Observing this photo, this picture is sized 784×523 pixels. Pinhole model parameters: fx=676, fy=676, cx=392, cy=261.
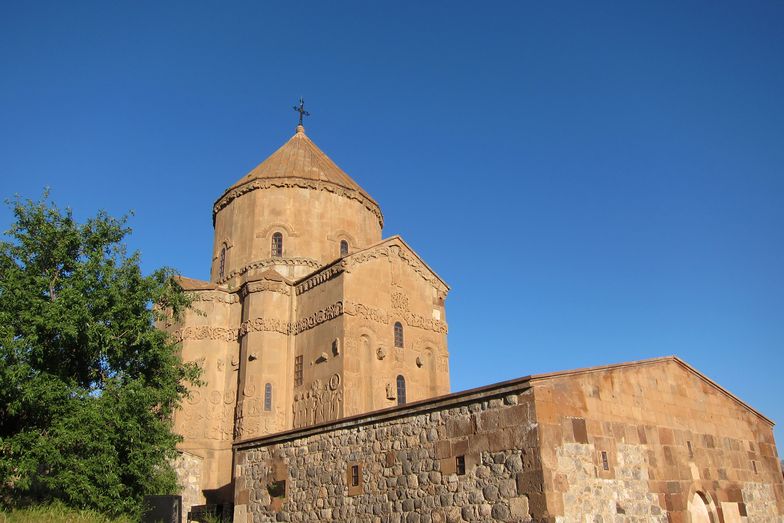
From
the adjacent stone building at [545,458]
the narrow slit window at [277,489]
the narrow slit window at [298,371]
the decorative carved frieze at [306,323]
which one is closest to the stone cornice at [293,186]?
the decorative carved frieze at [306,323]

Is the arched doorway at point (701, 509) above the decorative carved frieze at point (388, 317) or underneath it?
underneath

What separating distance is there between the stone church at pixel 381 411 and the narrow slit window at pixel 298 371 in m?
0.07

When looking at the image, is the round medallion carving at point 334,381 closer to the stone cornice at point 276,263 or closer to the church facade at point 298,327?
the church facade at point 298,327

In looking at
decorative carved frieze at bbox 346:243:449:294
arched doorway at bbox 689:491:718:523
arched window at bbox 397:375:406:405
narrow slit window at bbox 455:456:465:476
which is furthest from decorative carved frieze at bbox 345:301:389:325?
arched doorway at bbox 689:491:718:523

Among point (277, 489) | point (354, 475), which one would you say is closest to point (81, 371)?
point (277, 489)

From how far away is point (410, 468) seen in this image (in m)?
14.0

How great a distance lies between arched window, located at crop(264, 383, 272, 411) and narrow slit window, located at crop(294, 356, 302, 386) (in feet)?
3.14

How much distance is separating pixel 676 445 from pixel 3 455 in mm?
15164

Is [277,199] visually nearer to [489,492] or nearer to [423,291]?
[423,291]

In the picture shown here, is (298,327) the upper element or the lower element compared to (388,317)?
upper

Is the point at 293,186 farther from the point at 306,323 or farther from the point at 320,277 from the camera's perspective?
the point at 306,323

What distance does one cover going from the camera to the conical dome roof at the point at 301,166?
2925cm

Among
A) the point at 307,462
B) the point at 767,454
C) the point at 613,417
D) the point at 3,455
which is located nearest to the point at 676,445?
the point at 613,417

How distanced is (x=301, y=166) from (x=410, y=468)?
18.5m
